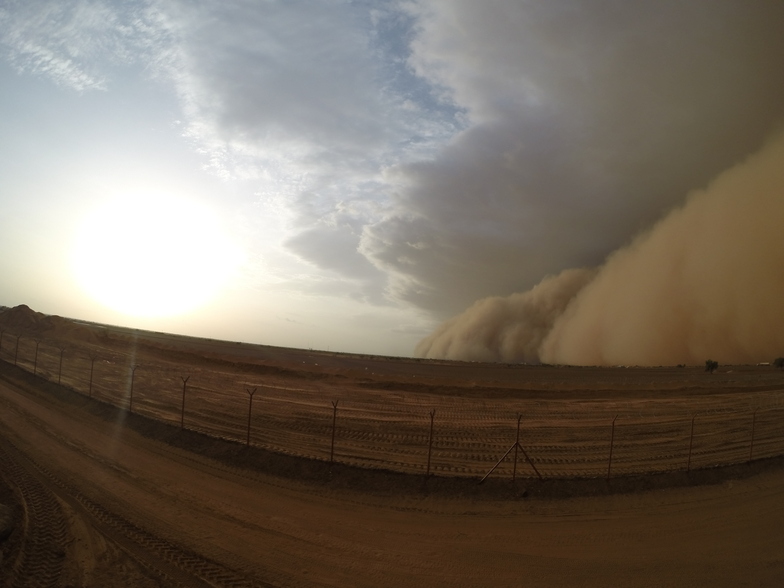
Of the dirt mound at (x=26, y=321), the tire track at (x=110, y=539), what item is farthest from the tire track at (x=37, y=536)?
the dirt mound at (x=26, y=321)

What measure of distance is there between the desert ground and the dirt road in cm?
4

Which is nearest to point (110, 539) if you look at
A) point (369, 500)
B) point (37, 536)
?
point (37, 536)

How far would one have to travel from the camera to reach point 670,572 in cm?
721

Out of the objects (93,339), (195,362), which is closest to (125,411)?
(195,362)

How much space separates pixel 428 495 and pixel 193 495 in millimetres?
4657

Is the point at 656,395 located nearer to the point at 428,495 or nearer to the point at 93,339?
the point at 428,495

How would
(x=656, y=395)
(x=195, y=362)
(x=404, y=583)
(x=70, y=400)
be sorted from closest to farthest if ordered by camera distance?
(x=404, y=583) < (x=70, y=400) < (x=656, y=395) < (x=195, y=362)

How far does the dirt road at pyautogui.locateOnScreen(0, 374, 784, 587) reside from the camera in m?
6.76

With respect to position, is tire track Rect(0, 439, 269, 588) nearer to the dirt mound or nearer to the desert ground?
the desert ground

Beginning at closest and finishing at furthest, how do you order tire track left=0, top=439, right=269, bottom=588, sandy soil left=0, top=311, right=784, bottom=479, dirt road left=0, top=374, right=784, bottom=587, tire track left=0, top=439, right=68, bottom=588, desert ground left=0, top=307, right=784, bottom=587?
tire track left=0, top=439, right=68, bottom=588 → tire track left=0, top=439, right=269, bottom=588 → dirt road left=0, top=374, right=784, bottom=587 → desert ground left=0, top=307, right=784, bottom=587 → sandy soil left=0, top=311, right=784, bottom=479

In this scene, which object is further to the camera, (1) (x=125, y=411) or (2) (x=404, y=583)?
(1) (x=125, y=411)

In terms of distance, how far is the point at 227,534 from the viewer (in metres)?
7.82

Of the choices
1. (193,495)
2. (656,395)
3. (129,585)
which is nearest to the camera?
(129,585)

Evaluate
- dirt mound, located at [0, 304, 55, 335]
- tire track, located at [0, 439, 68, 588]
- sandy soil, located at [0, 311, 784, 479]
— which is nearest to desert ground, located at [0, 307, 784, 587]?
tire track, located at [0, 439, 68, 588]
